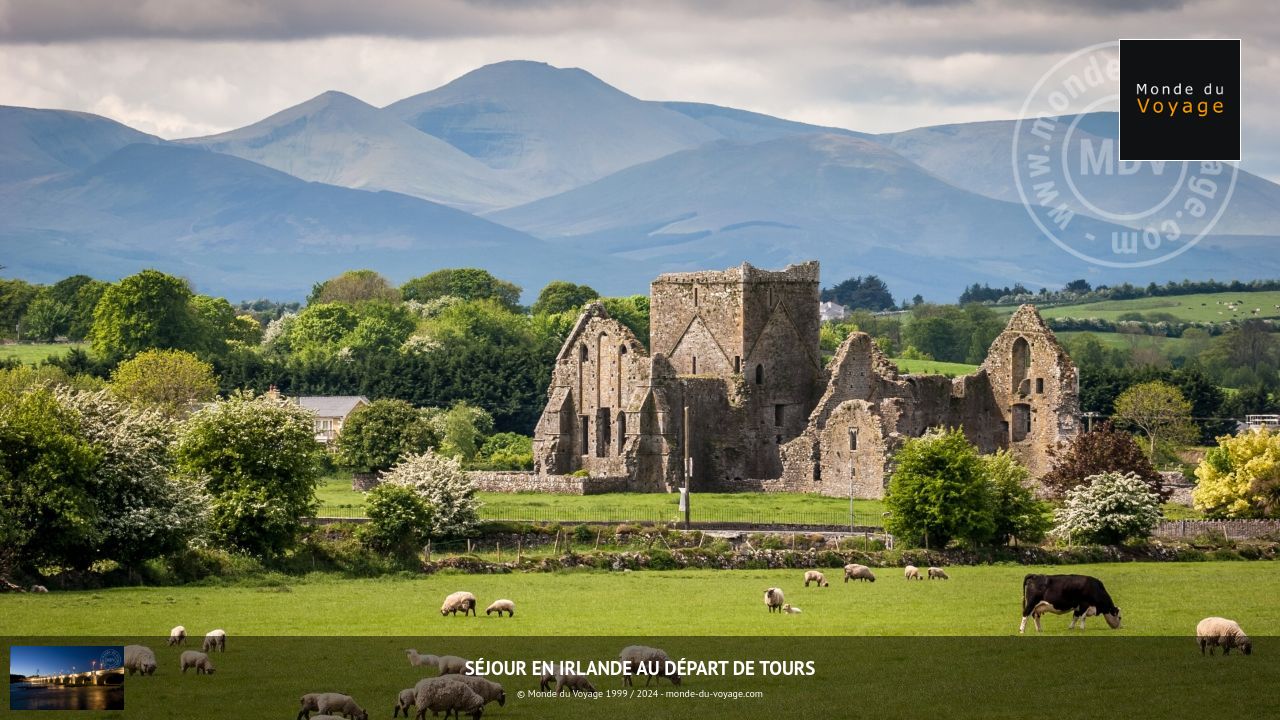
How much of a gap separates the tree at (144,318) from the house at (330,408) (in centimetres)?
1521

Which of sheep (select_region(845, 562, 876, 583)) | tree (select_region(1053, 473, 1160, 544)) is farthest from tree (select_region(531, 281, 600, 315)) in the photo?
sheep (select_region(845, 562, 876, 583))

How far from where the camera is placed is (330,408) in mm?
116500

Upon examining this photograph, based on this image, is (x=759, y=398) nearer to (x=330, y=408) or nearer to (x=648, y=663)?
(x=330, y=408)

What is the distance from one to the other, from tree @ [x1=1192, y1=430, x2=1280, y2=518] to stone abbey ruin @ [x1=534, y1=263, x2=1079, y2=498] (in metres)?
11.8

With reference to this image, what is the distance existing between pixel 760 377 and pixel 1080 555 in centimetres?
3040

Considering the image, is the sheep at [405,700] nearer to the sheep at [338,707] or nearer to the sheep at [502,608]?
the sheep at [338,707]

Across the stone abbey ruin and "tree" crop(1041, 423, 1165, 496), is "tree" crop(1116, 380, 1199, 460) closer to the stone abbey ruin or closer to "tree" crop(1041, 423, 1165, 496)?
the stone abbey ruin

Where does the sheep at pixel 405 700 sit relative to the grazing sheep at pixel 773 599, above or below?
below

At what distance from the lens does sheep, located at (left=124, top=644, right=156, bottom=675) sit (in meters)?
36.2

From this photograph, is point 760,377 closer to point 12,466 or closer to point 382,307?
point 12,466

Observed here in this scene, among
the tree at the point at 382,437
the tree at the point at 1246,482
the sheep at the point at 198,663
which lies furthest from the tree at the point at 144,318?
the sheep at the point at 198,663

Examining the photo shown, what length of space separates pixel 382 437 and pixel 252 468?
99.7 ft

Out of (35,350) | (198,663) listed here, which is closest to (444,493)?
(198,663)

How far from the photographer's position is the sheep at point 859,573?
2181 inches
